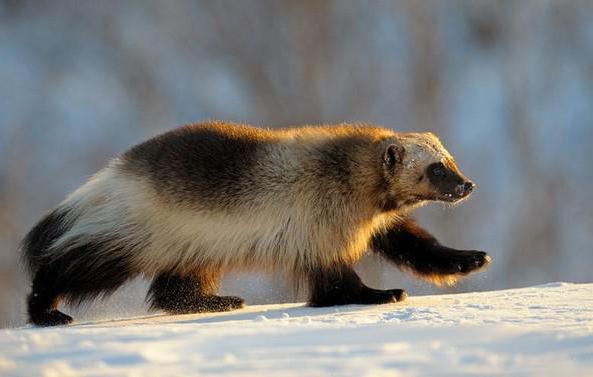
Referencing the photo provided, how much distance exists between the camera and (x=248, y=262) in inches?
176

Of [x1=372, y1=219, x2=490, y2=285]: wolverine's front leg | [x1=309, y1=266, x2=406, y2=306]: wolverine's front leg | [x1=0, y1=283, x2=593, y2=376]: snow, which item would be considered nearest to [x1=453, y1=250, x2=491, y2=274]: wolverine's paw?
[x1=372, y1=219, x2=490, y2=285]: wolverine's front leg

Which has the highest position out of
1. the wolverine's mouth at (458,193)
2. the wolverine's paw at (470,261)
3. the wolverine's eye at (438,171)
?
the wolverine's eye at (438,171)

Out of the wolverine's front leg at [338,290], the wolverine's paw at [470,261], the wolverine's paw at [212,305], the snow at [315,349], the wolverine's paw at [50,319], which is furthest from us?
the wolverine's paw at [470,261]

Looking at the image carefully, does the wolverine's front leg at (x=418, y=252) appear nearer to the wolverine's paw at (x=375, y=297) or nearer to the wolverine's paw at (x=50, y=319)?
the wolverine's paw at (x=375, y=297)

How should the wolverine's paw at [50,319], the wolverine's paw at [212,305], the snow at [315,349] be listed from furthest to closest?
the wolverine's paw at [212,305], the wolverine's paw at [50,319], the snow at [315,349]

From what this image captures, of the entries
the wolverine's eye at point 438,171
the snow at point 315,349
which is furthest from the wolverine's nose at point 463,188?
the snow at point 315,349

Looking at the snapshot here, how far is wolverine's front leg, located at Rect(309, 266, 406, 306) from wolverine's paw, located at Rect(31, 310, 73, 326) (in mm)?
1133

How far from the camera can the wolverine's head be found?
4.58 metres

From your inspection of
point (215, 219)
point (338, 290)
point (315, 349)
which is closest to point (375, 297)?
point (338, 290)

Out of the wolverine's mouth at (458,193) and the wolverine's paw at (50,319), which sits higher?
the wolverine's mouth at (458,193)

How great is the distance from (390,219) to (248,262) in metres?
0.79

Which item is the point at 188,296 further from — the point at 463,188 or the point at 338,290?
the point at 463,188

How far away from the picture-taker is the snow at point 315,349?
2.26 metres

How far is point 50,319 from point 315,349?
212 centimetres
